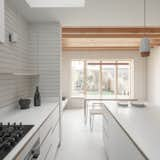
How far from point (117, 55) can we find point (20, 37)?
18.9 ft

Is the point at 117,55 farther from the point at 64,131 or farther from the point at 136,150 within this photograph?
the point at 136,150

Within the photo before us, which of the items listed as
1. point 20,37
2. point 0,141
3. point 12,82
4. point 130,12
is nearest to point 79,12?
point 130,12

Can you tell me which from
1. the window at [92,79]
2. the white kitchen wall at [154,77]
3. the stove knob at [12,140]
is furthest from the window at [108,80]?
the stove knob at [12,140]

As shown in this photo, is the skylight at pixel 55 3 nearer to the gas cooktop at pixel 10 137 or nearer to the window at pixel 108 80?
the gas cooktop at pixel 10 137

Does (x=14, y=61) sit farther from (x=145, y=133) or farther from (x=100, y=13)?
(x=145, y=133)

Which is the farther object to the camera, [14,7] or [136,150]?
[14,7]

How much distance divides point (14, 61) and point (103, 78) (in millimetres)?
6070

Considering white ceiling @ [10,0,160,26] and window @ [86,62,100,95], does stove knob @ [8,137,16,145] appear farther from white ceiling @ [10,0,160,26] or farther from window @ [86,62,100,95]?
window @ [86,62,100,95]

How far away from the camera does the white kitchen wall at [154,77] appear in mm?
7182

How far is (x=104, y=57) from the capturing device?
27.2ft

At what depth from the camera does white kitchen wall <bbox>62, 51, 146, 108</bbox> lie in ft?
27.0

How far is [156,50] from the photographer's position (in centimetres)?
736

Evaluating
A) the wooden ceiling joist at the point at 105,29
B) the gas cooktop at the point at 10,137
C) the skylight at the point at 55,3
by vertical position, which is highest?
the wooden ceiling joist at the point at 105,29

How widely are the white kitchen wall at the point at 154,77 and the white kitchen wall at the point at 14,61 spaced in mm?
5340
